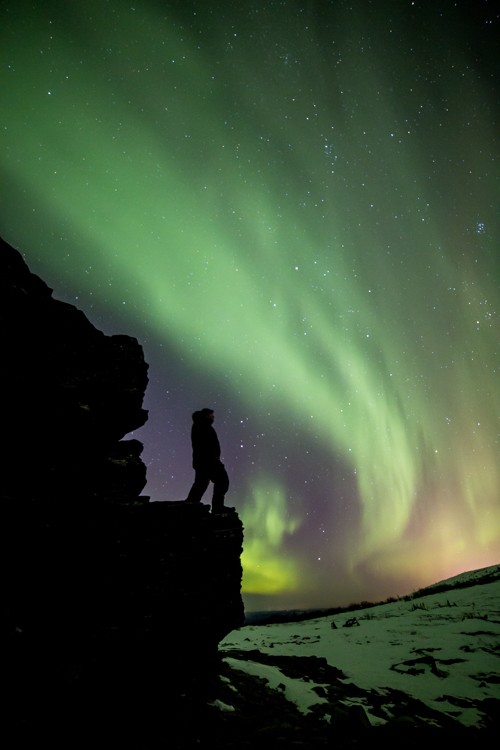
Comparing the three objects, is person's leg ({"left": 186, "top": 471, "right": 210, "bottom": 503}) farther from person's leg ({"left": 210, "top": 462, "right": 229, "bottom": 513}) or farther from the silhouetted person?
person's leg ({"left": 210, "top": 462, "right": 229, "bottom": 513})

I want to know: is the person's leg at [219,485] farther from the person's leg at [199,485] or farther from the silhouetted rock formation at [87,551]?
the silhouetted rock formation at [87,551]

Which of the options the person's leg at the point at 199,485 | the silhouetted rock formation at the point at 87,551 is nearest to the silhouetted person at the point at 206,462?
the person's leg at the point at 199,485

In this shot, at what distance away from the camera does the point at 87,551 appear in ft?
21.6

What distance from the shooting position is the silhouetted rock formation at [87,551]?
5559 millimetres

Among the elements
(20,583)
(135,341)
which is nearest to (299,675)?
(20,583)

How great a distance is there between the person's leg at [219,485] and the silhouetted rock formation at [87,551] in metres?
0.37

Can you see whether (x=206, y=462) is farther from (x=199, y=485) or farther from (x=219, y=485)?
(x=219, y=485)

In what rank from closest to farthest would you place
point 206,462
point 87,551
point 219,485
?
point 87,551
point 206,462
point 219,485

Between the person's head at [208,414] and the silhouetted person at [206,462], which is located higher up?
the person's head at [208,414]

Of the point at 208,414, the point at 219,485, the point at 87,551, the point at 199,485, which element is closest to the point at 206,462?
the point at 199,485

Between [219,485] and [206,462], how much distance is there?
0.74 metres

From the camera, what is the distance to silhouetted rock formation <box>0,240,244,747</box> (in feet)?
18.2

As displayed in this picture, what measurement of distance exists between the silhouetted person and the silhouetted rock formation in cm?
53

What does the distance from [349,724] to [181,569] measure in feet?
13.4
